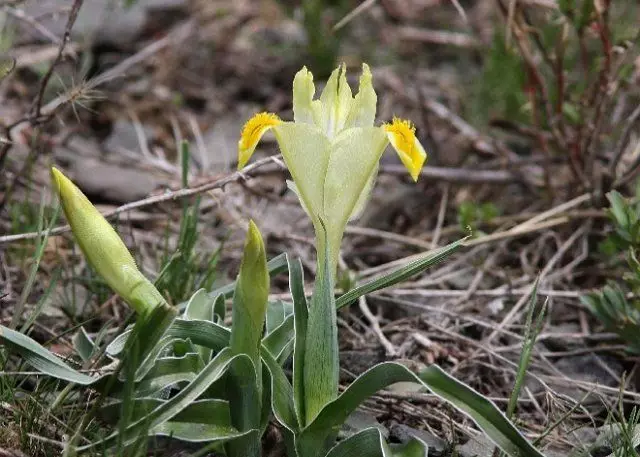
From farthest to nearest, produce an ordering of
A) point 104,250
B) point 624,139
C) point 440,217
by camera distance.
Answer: point 440,217 < point 624,139 < point 104,250

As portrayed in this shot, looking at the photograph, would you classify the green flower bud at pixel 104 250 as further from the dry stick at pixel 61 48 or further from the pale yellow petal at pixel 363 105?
the dry stick at pixel 61 48

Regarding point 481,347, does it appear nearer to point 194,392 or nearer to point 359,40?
Answer: point 194,392

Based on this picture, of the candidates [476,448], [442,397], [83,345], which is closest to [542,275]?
[476,448]

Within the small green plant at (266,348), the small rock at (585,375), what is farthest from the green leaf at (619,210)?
the small green plant at (266,348)

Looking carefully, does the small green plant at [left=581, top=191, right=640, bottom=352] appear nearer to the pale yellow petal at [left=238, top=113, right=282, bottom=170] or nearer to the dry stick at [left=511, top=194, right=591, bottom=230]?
the dry stick at [left=511, top=194, right=591, bottom=230]

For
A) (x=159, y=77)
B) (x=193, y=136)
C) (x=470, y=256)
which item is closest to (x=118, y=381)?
(x=470, y=256)

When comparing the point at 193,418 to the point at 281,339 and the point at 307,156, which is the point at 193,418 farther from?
the point at 307,156

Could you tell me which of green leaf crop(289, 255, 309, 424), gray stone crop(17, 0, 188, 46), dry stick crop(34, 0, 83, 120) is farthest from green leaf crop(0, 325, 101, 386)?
gray stone crop(17, 0, 188, 46)
